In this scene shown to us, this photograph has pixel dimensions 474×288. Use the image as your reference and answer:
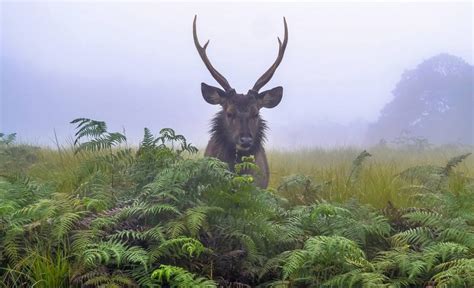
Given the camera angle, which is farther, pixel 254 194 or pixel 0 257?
pixel 254 194

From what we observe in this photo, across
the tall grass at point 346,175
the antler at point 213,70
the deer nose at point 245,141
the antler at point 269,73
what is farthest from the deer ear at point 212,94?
the tall grass at point 346,175

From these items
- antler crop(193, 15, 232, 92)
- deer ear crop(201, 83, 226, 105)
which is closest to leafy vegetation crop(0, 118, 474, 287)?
deer ear crop(201, 83, 226, 105)

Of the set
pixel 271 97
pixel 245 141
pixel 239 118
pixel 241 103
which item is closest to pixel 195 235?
pixel 245 141

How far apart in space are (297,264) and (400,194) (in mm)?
2503

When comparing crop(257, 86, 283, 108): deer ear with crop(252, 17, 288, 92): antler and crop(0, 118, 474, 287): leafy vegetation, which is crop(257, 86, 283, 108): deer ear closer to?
crop(252, 17, 288, 92): antler

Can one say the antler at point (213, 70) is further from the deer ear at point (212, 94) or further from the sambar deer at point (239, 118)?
the deer ear at point (212, 94)

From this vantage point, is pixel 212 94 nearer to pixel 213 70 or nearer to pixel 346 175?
pixel 213 70

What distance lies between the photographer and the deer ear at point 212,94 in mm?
6992

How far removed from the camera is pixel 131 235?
346 cm

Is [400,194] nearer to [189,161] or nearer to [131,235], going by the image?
[189,161]

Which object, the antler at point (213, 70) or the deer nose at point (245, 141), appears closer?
the deer nose at point (245, 141)

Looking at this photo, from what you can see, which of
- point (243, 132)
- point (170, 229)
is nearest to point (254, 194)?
point (170, 229)

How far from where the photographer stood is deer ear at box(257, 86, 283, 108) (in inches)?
283

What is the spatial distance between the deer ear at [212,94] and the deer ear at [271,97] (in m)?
0.56
